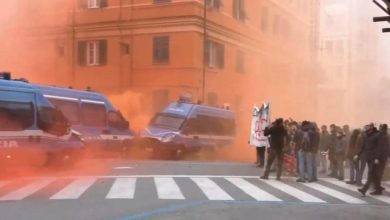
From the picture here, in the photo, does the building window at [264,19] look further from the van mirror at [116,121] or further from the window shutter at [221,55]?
the van mirror at [116,121]

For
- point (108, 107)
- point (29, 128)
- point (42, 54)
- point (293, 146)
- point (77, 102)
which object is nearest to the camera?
point (29, 128)

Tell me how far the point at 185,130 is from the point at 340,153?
7265 mm

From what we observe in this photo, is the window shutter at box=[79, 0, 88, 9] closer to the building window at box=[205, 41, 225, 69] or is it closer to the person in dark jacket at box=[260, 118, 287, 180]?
the building window at box=[205, 41, 225, 69]

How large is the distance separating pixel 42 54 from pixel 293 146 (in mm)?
11343

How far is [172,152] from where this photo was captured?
20.6 m

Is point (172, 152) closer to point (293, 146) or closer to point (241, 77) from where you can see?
point (293, 146)

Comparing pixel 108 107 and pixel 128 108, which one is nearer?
pixel 108 107

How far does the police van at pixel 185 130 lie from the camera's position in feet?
67.8

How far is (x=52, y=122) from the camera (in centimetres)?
1473

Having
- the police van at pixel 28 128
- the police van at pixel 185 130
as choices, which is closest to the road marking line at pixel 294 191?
the police van at pixel 28 128

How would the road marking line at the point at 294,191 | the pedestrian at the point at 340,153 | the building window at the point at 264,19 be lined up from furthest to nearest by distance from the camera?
the building window at the point at 264,19 < the pedestrian at the point at 340,153 < the road marking line at the point at 294,191

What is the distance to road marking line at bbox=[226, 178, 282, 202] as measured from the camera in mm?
10830

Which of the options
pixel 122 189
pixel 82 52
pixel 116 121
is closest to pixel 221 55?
pixel 82 52

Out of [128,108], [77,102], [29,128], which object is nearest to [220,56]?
[128,108]
